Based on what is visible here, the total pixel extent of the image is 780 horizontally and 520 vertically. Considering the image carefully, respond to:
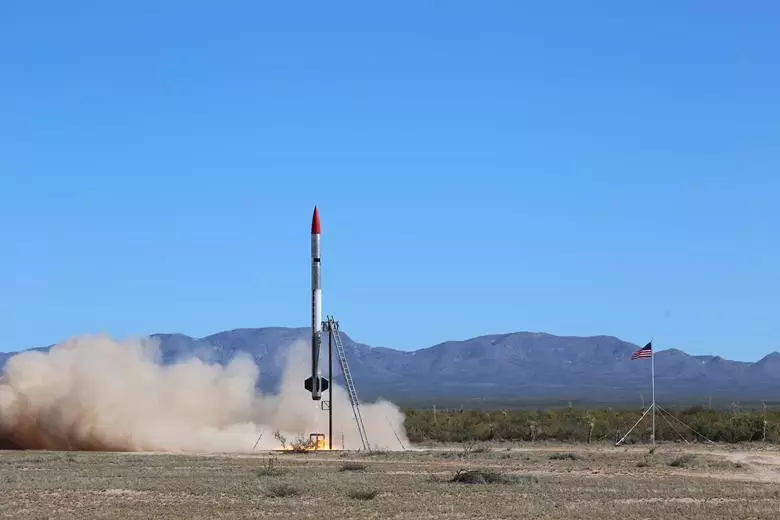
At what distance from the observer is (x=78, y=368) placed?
54.8 metres

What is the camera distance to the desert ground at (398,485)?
2877cm

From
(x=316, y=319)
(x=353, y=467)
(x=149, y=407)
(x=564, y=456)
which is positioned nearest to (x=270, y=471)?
(x=353, y=467)

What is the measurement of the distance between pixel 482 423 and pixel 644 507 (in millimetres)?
34677

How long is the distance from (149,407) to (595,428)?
826 inches

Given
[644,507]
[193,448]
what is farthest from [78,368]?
[644,507]

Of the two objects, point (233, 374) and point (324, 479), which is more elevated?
point (233, 374)

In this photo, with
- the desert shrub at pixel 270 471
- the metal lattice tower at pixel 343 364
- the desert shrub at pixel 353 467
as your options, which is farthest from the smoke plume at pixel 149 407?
the desert shrub at pixel 270 471

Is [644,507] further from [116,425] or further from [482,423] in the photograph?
[482,423]

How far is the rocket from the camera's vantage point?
175 feet

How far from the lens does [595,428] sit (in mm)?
60031

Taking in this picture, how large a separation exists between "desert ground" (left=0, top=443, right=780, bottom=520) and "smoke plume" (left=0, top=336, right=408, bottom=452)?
4.75m

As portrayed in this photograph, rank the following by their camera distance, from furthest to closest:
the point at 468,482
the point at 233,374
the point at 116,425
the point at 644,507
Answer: the point at 233,374
the point at 116,425
the point at 468,482
the point at 644,507

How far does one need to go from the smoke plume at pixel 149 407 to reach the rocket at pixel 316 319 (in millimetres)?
2743

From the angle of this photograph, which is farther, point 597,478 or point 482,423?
point 482,423
